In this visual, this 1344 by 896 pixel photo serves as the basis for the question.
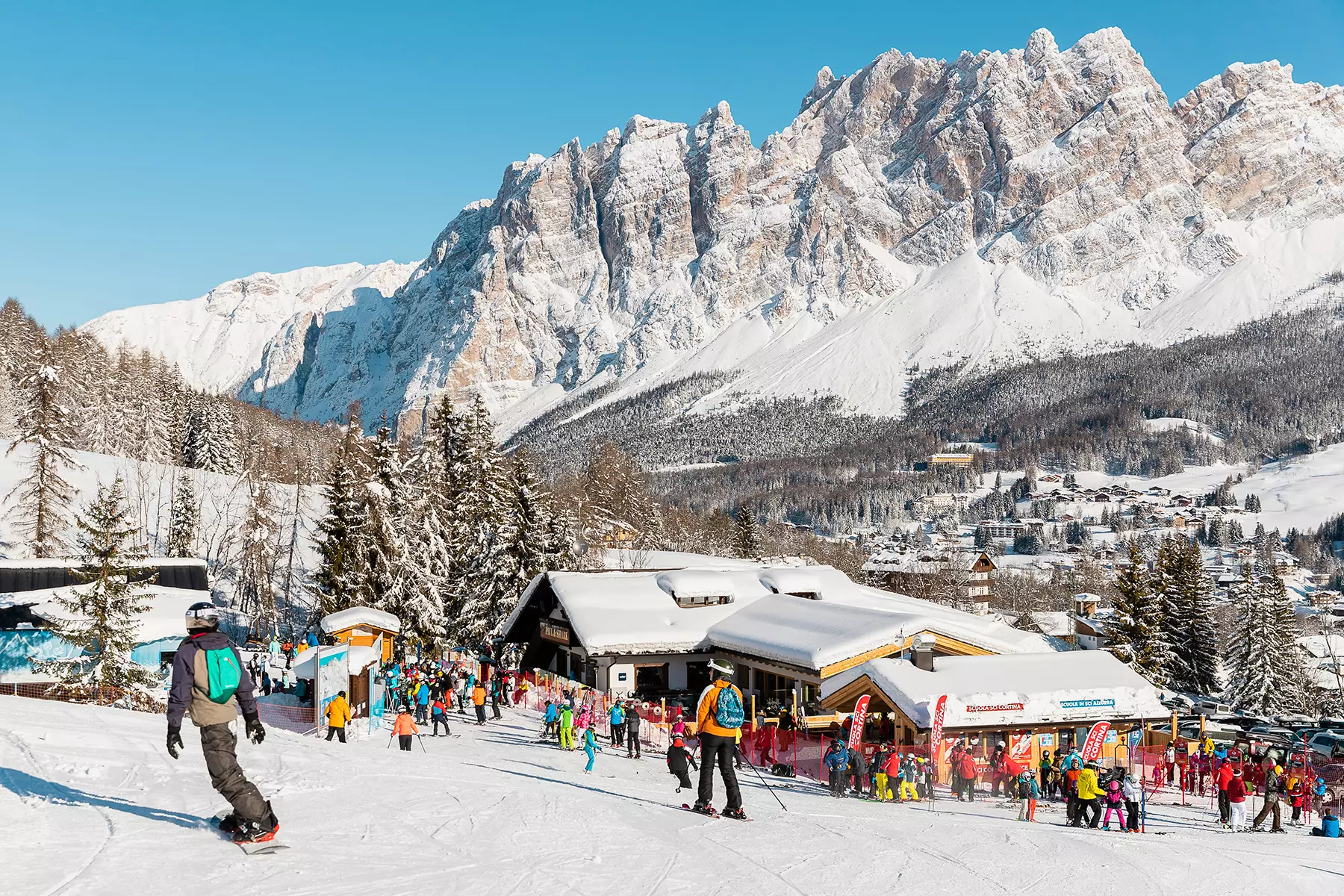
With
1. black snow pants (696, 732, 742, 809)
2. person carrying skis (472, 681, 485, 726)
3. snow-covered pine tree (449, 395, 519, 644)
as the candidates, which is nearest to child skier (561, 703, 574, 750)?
person carrying skis (472, 681, 485, 726)

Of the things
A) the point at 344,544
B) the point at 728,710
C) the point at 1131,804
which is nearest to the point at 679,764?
the point at 728,710

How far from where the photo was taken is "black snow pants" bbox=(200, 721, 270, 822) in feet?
24.6

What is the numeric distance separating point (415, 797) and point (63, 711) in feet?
28.5

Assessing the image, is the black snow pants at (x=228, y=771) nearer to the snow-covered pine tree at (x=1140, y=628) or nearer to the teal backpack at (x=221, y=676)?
the teal backpack at (x=221, y=676)

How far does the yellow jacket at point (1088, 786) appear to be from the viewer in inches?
667

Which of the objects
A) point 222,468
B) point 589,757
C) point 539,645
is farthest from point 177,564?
point 222,468

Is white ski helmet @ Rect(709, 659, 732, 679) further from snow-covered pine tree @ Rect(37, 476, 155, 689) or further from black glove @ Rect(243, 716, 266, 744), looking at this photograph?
snow-covered pine tree @ Rect(37, 476, 155, 689)

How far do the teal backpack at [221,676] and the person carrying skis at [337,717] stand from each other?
43.0 ft

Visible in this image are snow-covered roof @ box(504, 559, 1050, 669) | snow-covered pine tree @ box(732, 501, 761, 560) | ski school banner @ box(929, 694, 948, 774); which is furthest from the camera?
snow-covered pine tree @ box(732, 501, 761, 560)

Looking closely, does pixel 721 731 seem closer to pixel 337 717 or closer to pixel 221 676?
pixel 221 676

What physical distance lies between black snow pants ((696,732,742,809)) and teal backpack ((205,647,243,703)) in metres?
4.49

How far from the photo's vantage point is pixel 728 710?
10352mm

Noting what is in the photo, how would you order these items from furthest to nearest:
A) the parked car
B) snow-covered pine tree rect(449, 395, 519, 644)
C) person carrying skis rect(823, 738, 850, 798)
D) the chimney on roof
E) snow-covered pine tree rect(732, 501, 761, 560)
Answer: snow-covered pine tree rect(732, 501, 761, 560), snow-covered pine tree rect(449, 395, 519, 644), the parked car, the chimney on roof, person carrying skis rect(823, 738, 850, 798)

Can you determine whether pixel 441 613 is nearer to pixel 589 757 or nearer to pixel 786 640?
pixel 786 640
